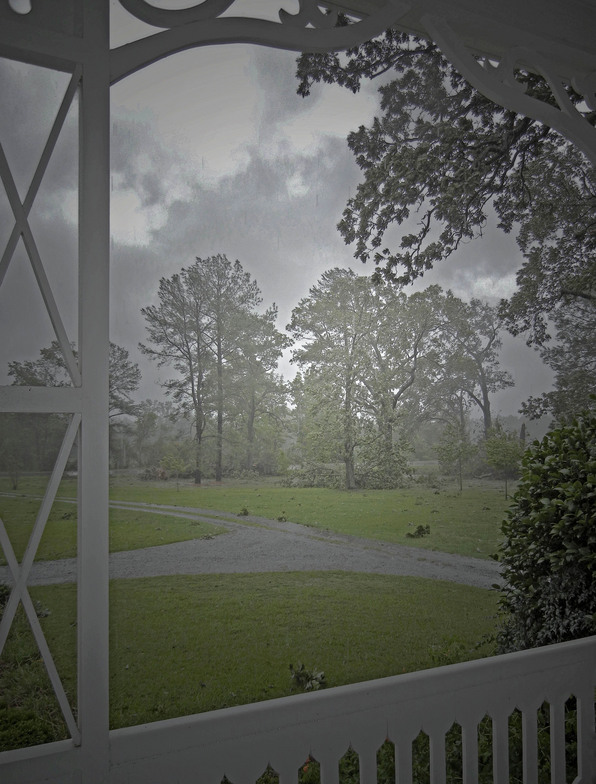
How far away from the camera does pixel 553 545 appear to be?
2.72 m

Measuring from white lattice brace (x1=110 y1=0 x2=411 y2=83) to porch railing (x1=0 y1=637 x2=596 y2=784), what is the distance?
1.62 m

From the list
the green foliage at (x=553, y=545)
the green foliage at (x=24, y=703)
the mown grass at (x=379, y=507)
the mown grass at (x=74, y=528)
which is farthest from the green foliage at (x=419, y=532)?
the green foliage at (x=24, y=703)

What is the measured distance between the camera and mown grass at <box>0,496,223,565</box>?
169cm

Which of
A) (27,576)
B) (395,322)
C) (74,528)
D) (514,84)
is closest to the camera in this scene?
(27,576)

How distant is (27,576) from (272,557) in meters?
1.55

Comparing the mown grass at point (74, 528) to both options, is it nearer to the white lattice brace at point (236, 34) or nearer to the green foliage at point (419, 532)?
the green foliage at point (419, 532)

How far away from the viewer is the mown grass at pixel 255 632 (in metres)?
2.34

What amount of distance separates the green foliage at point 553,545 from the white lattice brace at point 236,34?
1.88 m

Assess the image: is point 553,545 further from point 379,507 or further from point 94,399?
point 94,399

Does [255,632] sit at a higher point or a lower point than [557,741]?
higher

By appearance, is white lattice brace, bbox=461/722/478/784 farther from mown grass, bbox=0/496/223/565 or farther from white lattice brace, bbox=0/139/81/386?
white lattice brace, bbox=0/139/81/386

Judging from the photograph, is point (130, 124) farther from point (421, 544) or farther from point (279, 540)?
point (421, 544)

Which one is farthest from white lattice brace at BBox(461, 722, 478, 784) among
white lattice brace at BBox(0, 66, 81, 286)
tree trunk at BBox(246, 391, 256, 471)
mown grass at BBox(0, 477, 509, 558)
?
white lattice brace at BBox(0, 66, 81, 286)

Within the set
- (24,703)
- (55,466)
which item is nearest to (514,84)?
(55,466)
